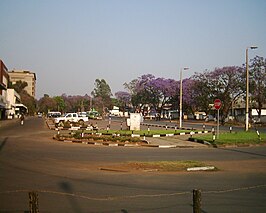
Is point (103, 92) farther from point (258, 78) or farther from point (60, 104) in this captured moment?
point (258, 78)

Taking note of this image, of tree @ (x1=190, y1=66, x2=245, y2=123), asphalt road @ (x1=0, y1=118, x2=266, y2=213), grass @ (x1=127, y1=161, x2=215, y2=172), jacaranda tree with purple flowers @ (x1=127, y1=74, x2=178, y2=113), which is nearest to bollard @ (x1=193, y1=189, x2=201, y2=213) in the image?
asphalt road @ (x1=0, y1=118, x2=266, y2=213)

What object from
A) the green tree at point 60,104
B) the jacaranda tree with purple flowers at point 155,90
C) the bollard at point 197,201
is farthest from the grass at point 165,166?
the green tree at point 60,104

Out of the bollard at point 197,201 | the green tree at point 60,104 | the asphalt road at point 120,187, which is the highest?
the green tree at point 60,104

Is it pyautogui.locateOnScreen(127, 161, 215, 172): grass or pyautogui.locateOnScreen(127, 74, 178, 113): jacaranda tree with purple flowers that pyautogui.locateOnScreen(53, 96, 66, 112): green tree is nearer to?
pyautogui.locateOnScreen(127, 74, 178, 113): jacaranda tree with purple flowers

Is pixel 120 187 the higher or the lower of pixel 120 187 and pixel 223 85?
the lower

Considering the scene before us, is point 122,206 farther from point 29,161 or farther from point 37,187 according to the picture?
point 29,161

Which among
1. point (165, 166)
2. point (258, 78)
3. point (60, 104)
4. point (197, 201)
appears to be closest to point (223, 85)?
point (258, 78)

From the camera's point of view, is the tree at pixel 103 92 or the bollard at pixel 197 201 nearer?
the bollard at pixel 197 201

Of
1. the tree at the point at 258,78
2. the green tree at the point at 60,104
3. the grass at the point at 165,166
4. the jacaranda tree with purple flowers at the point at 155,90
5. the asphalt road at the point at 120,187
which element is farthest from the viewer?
the green tree at the point at 60,104

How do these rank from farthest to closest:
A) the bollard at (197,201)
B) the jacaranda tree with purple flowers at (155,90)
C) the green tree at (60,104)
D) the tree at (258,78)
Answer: the green tree at (60,104) → the jacaranda tree with purple flowers at (155,90) → the tree at (258,78) → the bollard at (197,201)

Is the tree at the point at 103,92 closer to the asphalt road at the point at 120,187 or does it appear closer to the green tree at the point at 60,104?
the green tree at the point at 60,104

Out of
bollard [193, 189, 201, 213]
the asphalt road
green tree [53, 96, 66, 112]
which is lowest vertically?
the asphalt road

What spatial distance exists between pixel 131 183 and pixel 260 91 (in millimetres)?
52140

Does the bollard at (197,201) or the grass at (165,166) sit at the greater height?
the bollard at (197,201)
